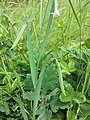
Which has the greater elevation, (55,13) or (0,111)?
(55,13)

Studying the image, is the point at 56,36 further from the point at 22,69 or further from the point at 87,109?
the point at 87,109

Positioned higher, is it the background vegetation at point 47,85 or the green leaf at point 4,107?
the background vegetation at point 47,85

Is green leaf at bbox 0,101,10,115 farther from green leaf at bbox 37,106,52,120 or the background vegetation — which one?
green leaf at bbox 37,106,52,120

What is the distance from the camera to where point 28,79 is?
4.07 ft

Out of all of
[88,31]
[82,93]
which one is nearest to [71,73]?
[82,93]

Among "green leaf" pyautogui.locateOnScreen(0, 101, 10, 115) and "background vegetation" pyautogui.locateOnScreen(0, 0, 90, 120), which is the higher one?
"background vegetation" pyautogui.locateOnScreen(0, 0, 90, 120)

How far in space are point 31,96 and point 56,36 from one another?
4.19 feet

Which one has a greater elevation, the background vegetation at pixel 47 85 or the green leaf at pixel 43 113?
the background vegetation at pixel 47 85

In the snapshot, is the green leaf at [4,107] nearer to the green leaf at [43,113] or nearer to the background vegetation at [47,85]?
the background vegetation at [47,85]

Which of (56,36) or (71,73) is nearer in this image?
(71,73)

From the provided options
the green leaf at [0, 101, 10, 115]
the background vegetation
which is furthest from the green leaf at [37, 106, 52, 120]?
the green leaf at [0, 101, 10, 115]

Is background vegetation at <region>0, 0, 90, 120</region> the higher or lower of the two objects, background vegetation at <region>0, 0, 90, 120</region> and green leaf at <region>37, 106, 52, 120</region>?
the higher

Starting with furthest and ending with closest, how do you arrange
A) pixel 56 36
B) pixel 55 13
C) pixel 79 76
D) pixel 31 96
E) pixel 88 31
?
pixel 88 31
pixel 56 36
pixel 79 76
pixel 31 96
pixel 55 13

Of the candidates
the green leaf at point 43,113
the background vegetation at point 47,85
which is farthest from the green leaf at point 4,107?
the green leaf at point 43,113
